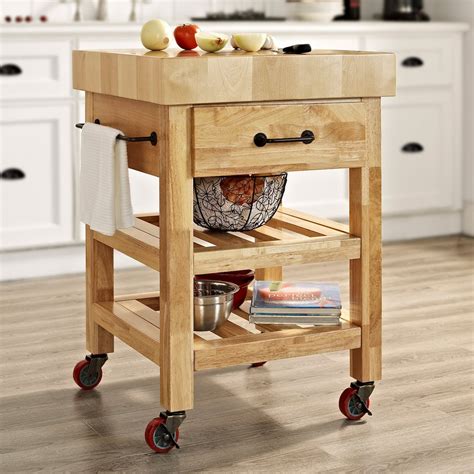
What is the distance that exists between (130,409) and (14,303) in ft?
3.55

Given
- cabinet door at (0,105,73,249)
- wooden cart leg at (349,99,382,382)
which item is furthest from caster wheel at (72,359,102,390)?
cabinet door at (0,105,73,249)

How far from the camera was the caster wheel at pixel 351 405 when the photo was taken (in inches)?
86.0

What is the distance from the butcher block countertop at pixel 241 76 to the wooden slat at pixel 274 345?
49cm

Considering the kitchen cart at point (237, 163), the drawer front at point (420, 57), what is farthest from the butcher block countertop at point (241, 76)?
the drawer front at point (420, 57)

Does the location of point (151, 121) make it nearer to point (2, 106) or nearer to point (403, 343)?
point (403, 343)

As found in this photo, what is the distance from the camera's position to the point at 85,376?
2414mm

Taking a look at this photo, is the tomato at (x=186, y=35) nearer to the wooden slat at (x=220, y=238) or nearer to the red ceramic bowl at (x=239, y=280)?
the wooden slat at (x=220, y=238)

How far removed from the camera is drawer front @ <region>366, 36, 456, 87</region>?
4129 millimetres

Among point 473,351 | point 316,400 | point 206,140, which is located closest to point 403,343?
point 473,351

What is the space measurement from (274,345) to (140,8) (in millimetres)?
2453

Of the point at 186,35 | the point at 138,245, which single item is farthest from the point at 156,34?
the point at 138,245

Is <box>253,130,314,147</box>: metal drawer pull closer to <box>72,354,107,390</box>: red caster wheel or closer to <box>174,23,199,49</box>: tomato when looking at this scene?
<box>174,23,199,49</box>: tomato

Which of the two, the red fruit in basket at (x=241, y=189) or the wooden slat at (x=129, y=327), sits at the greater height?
the red fruit in basket at (x=241, y=189)

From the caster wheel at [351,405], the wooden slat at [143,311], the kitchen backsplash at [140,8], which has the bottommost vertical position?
the caster wheel at [351,405]
